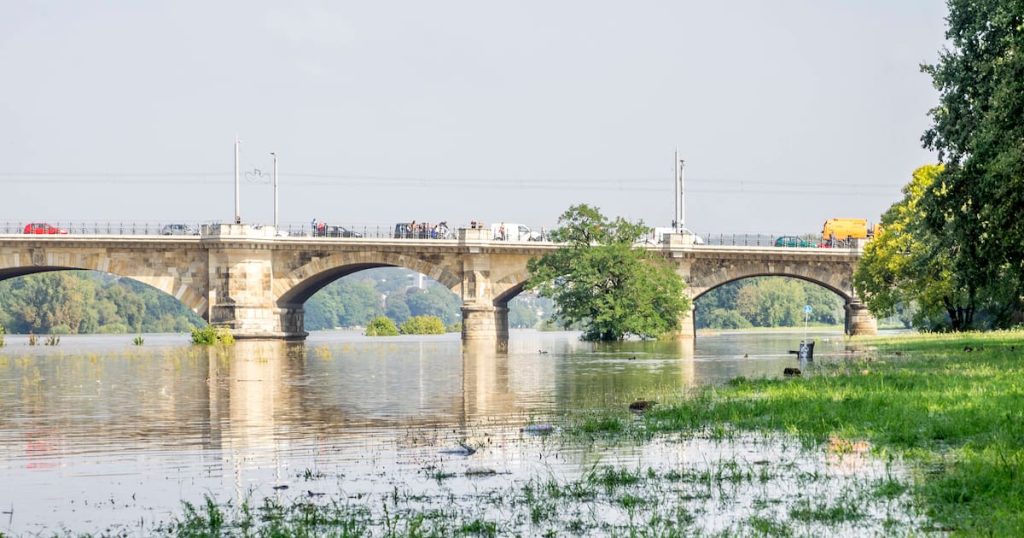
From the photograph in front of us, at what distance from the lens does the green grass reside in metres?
12.5

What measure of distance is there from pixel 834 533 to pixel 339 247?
7618 cm

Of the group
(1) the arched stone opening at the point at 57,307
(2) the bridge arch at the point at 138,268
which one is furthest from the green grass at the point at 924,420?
(1) the arched stone opening at the point at 57,307

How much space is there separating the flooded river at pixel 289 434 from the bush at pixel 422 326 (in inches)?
3213

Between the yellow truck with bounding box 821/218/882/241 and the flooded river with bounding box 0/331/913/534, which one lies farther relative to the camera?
the yellow truck with bounding box 821/218/882/241

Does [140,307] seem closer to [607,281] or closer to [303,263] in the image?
[303,263]

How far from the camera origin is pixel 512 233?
95.2 m

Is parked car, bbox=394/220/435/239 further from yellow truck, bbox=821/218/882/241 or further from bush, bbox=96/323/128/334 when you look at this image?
bush, bbox=96/323/128/334

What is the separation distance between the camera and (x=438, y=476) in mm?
16094

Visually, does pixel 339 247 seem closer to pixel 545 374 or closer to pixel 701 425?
pixel 545 374

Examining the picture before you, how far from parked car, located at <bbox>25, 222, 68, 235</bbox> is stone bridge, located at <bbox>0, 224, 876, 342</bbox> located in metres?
2.62

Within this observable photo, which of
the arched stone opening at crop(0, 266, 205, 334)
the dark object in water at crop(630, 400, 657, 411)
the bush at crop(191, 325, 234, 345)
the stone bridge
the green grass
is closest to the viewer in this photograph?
the green grass

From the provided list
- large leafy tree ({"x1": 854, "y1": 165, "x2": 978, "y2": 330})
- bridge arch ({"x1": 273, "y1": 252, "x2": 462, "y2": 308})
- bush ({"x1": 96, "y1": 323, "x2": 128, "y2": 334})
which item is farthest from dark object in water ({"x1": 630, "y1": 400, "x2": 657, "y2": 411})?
bush ({"x1": 96, "y1": 323, "x2": 128, "y2": 334})

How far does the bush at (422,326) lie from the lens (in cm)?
12975

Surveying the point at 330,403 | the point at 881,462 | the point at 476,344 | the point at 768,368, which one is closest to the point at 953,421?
the point at 881,462
